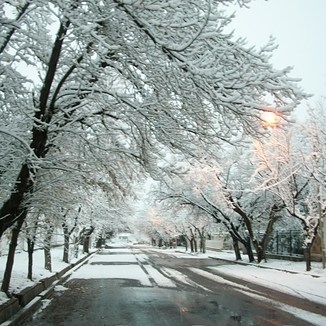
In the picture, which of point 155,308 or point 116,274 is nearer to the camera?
point 155,308

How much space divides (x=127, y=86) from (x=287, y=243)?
30678 mm

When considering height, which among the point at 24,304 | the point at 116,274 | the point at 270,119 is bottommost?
the point at 116,274

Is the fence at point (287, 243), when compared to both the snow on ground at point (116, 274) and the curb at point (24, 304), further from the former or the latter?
the curb at point (24, 304)

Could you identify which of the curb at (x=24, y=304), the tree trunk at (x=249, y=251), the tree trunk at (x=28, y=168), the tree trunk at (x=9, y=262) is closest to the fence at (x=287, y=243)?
the tree trunk at (x=249, y=251)

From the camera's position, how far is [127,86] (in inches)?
382

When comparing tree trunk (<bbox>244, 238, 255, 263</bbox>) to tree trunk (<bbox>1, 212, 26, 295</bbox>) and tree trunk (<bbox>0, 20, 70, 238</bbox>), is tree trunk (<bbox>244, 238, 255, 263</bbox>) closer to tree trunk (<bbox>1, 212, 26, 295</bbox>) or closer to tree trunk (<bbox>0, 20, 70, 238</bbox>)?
tree trunk (<bbox>1, 212, 26, 295</bbox>)

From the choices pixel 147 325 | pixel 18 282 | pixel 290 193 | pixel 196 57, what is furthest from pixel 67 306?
pixel 290 193

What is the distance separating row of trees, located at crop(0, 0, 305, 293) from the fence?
26.5 metres

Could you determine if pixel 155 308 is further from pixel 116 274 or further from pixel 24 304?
pixel 116 274

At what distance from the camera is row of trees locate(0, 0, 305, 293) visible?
6.56 m

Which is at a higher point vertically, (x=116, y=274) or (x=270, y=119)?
(x=270, y=119)

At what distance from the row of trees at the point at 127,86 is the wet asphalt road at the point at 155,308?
218 cm

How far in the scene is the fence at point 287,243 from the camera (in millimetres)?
35688

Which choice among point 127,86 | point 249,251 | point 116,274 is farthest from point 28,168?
point 249,251
